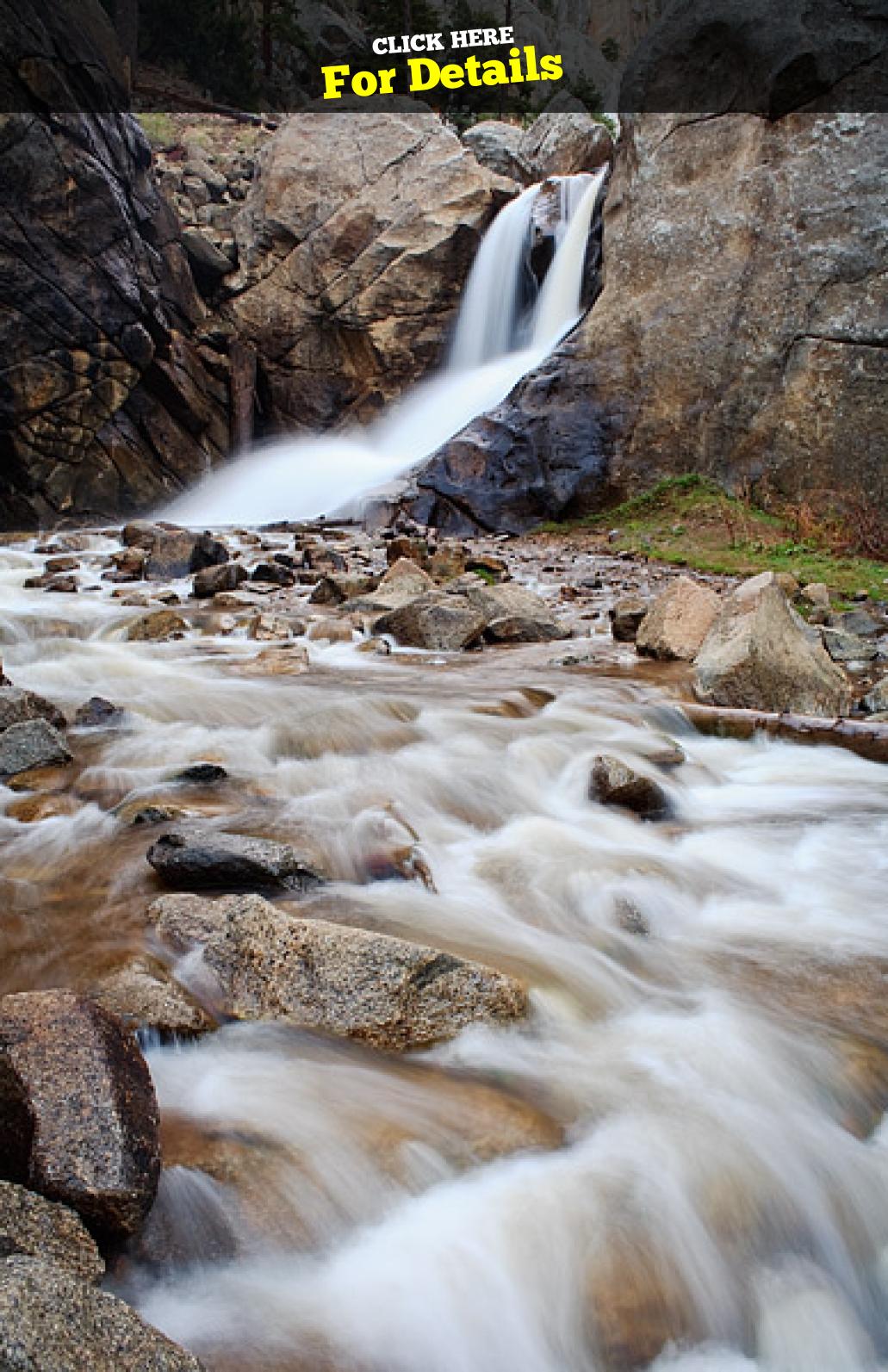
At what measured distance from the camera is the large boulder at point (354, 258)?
20.2 m

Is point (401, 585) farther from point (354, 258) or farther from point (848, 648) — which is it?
point (354, 258)

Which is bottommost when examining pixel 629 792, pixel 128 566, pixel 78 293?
pixel 629 792

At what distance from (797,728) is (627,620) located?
270 cm

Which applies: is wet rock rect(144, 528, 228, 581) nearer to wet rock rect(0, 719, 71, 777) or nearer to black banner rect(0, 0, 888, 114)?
wet rock rect(0, 719, 71, 777)

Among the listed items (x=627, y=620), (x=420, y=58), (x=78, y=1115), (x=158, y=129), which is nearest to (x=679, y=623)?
(x=627, y=620)

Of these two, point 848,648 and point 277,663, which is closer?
point 277,663

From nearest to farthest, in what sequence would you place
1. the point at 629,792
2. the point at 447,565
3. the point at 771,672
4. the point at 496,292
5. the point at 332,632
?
the point at 629,792
the point at 771,672
the point at 332,632
the point at 447,565
the point at 496,292

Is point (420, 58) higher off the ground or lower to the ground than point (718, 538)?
higher

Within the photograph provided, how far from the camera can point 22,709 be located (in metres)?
4.68

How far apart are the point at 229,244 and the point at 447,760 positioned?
21.0 m

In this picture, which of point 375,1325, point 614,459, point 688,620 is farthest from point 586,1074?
point 614,459

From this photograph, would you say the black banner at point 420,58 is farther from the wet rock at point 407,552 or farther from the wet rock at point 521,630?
the wet rock at point 521,630

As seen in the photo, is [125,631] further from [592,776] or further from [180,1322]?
[180,1322]

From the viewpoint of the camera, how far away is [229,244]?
71.9 feet
